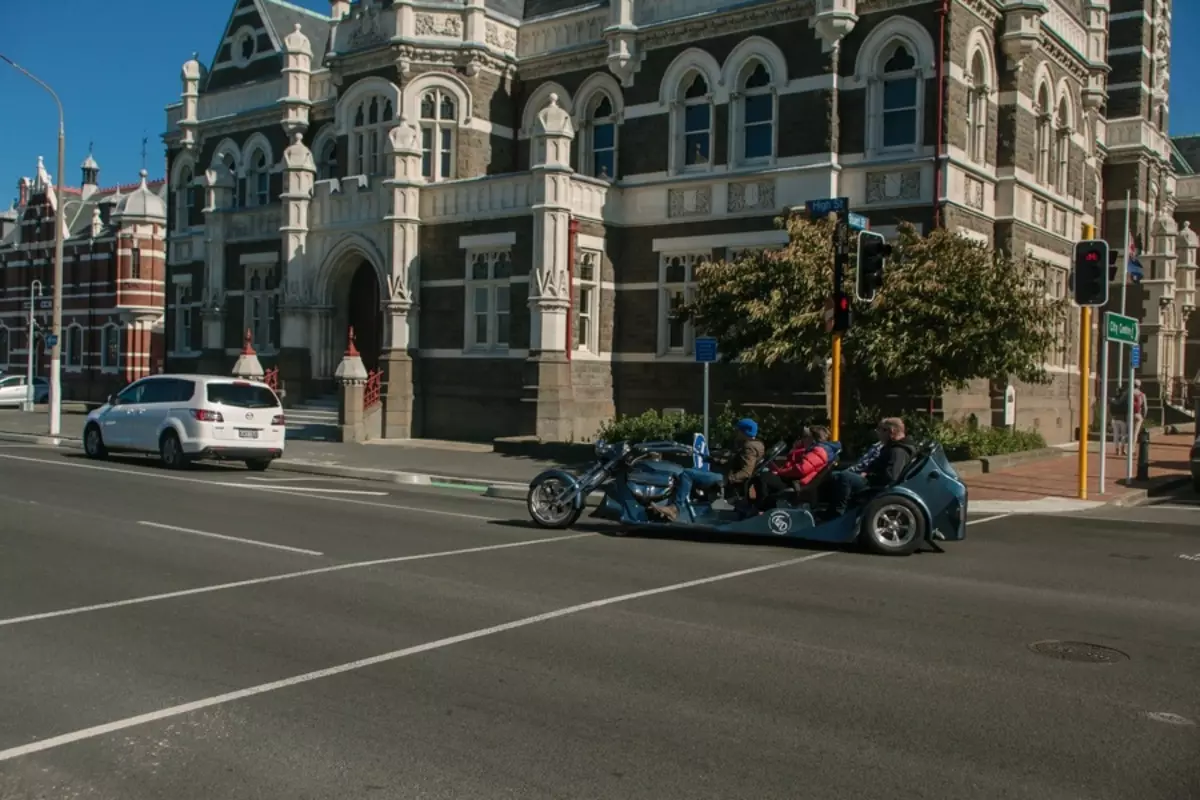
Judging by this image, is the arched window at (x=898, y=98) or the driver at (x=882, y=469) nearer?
the driver at (x=882, y=469)

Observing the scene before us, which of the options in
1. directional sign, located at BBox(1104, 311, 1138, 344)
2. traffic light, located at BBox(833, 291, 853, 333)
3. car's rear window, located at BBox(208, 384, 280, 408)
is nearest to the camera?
traffic light, located at BBox(833, 291, 853, 333)

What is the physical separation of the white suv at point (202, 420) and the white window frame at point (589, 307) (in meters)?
7.84

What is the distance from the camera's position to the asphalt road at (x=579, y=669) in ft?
16.9

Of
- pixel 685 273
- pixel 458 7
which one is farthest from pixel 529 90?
pixel 685 273

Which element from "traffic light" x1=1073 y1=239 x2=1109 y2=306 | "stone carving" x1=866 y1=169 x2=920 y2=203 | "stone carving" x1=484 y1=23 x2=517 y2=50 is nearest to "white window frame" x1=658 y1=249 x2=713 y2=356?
"stone carving" x1=866 y1=169 x2=920 y2=203

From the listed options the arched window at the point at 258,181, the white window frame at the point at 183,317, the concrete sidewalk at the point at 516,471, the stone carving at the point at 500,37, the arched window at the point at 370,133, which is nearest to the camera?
the concrete sidewalk at the point at 516,471

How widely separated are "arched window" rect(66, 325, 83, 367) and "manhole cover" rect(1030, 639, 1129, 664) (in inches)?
2175

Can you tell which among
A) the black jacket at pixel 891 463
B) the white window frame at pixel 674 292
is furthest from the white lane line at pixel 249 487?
the white window frame at pixel 674 292

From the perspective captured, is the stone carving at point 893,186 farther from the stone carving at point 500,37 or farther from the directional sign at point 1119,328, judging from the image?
the stone carving at point 500,37

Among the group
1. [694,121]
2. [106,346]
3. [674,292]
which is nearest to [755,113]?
[694,121]

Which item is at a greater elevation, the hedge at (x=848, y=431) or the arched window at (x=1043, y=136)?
the arched window at (x=1043, y=136)

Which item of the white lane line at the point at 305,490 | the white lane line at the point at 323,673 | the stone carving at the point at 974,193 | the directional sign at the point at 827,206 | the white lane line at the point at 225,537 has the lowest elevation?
the white lane line at the point at 323,673

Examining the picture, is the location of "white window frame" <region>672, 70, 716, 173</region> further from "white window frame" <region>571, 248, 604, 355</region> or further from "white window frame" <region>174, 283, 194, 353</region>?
"white window frame" <region>174, 283, 194, 353</region>

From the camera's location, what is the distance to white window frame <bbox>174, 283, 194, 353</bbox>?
3809cm
